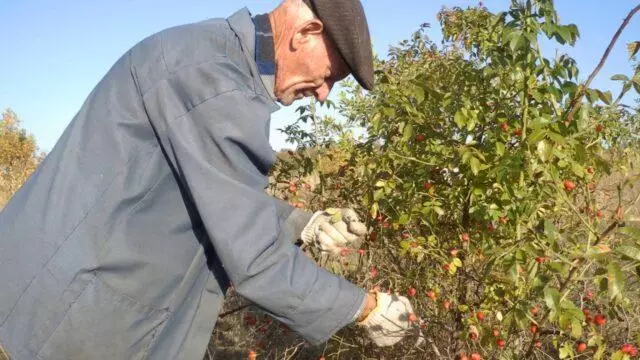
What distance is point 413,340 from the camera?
8.82 feet

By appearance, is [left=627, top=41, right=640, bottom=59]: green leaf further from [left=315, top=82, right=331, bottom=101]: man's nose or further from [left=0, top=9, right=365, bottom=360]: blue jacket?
[left=0, top=9, right=365, bottom=360]: blue jacket

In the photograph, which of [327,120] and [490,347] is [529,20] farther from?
[327,120]

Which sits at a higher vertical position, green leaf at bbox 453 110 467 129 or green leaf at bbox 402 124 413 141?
green leaf at bbox 453 110 467 129

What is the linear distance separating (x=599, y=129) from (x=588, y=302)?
2.94ft

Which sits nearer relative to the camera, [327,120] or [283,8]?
[283,8]

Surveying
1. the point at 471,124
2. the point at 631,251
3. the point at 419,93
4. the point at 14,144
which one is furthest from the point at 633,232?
the point at 14,144

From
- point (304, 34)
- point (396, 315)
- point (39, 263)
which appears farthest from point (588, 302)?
point (39, 263)

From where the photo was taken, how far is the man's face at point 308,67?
5.57ft

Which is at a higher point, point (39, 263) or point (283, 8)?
point (283, 8)

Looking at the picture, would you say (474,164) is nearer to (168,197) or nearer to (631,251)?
(631,251)

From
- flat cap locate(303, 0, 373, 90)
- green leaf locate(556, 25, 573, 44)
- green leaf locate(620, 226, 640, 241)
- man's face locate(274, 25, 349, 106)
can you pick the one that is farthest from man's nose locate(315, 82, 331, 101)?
green leaf locate(620, 226, 640, 241)

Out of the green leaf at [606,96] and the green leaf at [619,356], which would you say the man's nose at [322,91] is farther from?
the green leaf at [619,356]

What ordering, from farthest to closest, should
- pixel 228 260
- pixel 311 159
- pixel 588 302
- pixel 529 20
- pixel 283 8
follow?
pixel 311 159
pixel 588 302
pixel 529 20
pixel 283 8
pixel 228 260

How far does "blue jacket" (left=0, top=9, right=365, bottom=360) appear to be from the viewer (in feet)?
4.86
